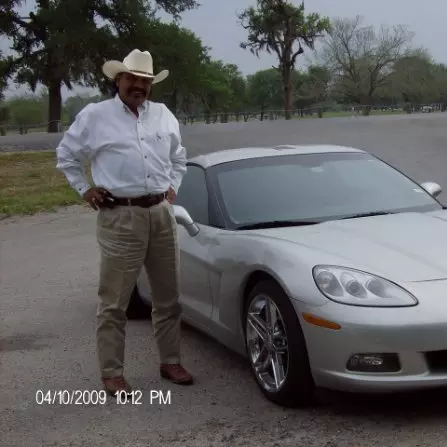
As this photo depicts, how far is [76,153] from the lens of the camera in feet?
14.7

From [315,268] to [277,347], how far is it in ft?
1.61

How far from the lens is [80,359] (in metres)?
5.36

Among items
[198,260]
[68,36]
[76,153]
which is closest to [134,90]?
[76,153]

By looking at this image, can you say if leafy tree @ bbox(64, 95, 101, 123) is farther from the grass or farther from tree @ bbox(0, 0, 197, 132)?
tree @ bbox(0, 0, 197, 132)

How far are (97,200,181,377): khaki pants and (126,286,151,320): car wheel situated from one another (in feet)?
5.20

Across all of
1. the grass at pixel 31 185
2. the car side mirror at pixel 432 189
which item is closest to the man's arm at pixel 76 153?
the car side mirror at pixel 432 189

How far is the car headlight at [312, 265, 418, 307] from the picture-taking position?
3744 millimetres

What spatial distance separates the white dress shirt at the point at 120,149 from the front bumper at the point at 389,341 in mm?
1196

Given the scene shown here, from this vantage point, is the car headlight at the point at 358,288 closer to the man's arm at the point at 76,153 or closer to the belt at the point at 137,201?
the belt at the point at 137,201

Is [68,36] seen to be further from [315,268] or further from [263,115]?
[315,268]

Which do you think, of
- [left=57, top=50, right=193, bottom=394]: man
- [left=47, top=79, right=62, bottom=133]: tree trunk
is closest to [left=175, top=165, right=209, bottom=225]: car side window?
[left=57, top=50, right=193, bottom=394]: man

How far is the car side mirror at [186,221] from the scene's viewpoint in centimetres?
502

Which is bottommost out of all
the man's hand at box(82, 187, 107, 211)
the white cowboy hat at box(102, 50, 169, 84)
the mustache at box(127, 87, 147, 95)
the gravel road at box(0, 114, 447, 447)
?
the gravel road at box(0, 114, 447, 447)

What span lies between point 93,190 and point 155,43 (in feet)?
155
